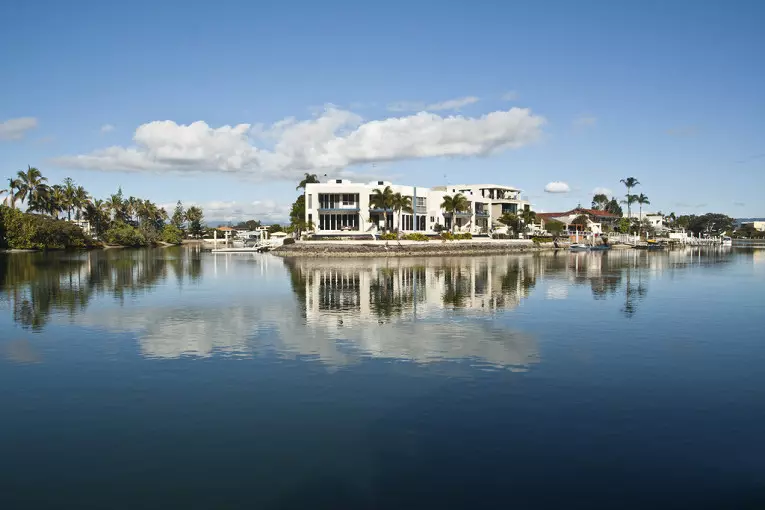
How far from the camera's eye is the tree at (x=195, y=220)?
16088 cm

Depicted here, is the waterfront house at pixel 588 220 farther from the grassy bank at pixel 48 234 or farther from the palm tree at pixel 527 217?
the grassy bank at pixel 48 234

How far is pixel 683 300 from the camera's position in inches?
1346

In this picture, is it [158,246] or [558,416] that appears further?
[158,246]

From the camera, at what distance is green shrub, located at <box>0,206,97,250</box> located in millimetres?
86688

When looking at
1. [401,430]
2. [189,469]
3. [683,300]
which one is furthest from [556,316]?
[189,469]

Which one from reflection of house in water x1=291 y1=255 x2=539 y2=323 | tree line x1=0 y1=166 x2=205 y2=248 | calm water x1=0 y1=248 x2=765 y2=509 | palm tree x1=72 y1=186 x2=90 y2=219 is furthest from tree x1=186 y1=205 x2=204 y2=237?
calm water x1=0 y1=248 x2=765 y2=509

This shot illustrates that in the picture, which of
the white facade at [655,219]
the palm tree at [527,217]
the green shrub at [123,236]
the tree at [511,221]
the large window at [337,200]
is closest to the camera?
the large window at [337,200]

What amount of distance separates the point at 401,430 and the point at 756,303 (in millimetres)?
29782

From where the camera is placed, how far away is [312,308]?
2983 cm

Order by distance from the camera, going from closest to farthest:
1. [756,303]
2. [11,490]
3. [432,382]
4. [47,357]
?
[11,490] < [432,382] < [47,357] < [756,303]

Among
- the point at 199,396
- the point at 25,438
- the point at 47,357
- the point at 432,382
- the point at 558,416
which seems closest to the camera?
the point at 25,438

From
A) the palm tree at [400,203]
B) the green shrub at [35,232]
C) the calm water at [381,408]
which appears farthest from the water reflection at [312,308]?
the green shrub at [35,232]

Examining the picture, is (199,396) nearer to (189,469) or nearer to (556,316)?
(189,469)

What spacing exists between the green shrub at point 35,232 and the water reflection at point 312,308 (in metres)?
38.6
